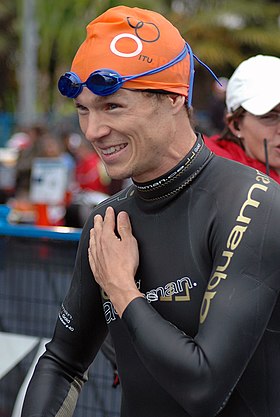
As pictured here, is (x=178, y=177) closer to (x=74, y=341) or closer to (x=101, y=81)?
(x=101, y=81)

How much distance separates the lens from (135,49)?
1.79 meters

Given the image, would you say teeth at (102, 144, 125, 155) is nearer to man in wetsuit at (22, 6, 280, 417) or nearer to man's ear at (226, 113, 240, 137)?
man in wetsuit at (22, 6, 280, 417)

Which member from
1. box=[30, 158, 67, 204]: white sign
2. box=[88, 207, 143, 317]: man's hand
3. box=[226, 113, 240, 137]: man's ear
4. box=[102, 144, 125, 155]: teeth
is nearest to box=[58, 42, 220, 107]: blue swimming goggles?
box=[102, 144, 125, 155]: teeth

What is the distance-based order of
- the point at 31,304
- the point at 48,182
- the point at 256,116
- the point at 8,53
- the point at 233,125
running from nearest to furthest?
1. the point at 256,116
2. the point at 233,125
3. the point at 31,304
4. the point at 48,182
5. the point at 8,53

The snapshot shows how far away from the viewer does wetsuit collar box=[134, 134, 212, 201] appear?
1.87m

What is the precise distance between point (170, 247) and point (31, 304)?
8.52ft

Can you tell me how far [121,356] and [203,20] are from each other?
26600mm

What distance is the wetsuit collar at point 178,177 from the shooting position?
1869 mm

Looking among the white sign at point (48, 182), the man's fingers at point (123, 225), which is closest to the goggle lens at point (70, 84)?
the man's fingers at point (123, 225)

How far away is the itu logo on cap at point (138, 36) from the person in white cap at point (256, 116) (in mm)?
1055

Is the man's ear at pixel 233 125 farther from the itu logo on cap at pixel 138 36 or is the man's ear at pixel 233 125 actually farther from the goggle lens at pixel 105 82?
the goggle lens at pixel 105 82

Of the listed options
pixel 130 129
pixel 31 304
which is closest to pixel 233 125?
pixel 130 129

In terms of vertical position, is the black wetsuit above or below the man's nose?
below

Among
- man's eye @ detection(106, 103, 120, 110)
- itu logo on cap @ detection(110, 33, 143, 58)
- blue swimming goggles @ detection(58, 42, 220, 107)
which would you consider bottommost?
man's eye @ detection(106, 103, 120, 110)
